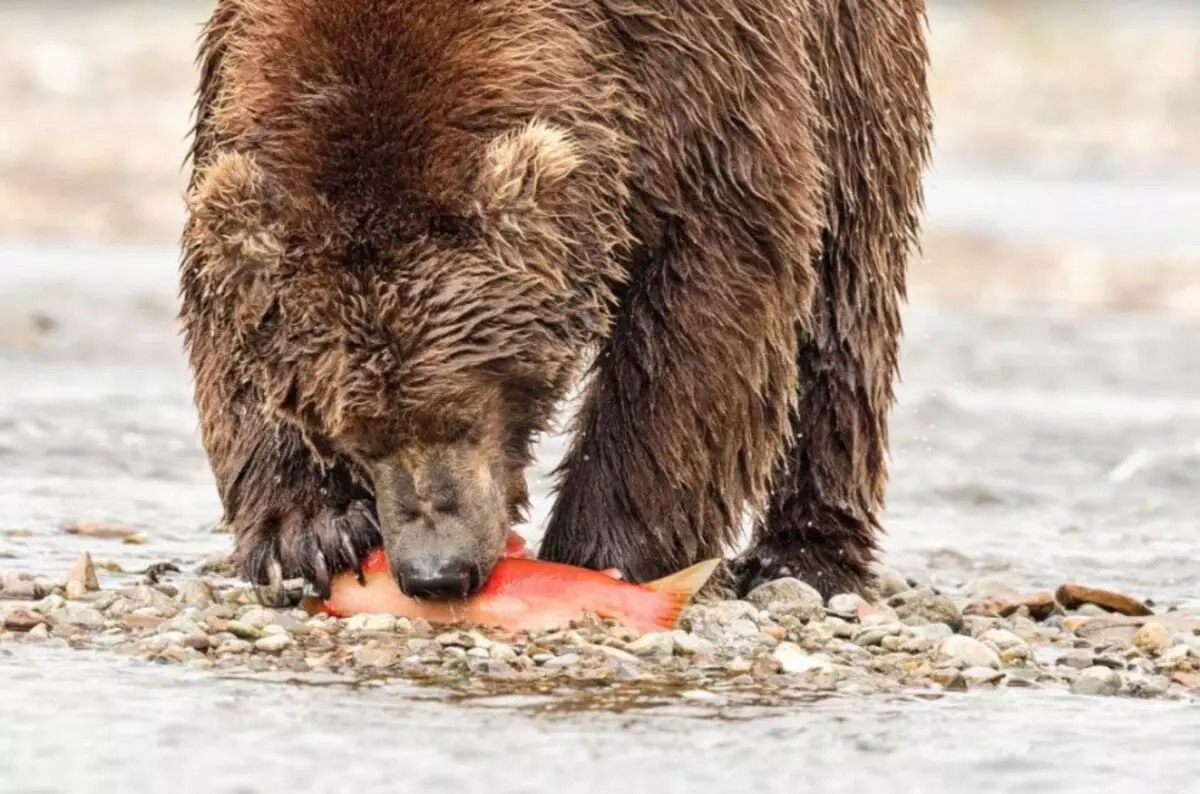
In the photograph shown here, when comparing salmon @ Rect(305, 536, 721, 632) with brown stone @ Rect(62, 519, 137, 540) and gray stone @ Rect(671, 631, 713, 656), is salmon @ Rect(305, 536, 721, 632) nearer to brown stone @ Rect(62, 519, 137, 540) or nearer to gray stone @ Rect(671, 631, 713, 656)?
gray stone @ Rect(671, 631, 713, 656)

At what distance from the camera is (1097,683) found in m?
5.43

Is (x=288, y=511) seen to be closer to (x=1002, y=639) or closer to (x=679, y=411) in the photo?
(x=679, y=411)

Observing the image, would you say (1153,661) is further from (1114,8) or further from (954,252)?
(1114,8)

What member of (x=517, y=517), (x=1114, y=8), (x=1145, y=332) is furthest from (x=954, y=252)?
(x=1114, y=8)

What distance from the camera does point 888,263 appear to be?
23.2ft

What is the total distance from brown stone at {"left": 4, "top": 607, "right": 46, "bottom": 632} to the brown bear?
70 cm

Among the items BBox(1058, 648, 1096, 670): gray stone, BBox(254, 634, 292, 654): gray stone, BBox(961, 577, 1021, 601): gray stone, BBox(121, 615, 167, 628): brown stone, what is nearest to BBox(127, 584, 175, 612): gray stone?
BBox(121, 615, 167, 628): brown stone

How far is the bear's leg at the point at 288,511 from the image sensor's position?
6.07m

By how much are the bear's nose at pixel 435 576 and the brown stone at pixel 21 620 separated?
0.91m

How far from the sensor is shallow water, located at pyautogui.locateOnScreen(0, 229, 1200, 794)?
4523 millimetres

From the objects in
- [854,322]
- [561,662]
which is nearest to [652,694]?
[561,662]

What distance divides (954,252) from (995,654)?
15.0 m

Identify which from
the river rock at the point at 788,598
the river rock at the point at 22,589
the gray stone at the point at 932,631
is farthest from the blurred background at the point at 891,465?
the river rock at the point at 788,598

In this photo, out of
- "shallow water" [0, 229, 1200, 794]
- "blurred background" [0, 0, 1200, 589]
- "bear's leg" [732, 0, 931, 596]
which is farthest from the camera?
"blurred background" [0, 0, 1200, 589]
